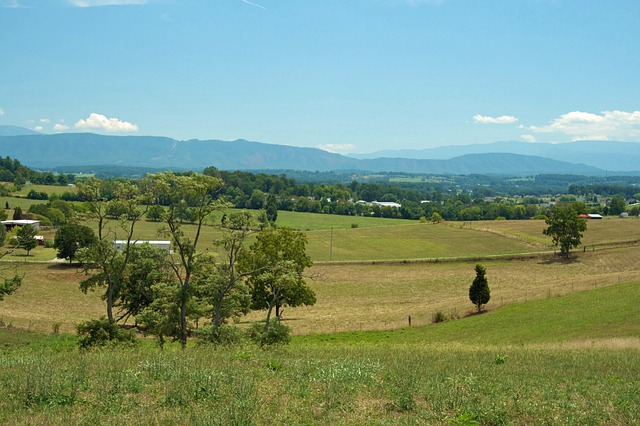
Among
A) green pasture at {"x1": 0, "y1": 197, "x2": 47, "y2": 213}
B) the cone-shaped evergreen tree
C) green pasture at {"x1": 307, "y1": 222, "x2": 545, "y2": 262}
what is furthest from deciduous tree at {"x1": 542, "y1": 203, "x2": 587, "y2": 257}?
green pasture at {"x1": 0, "y1": 197, "x2": 47, "y2": 213}

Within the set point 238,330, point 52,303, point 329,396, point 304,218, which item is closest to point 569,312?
point 238,330

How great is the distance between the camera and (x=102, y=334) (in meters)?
21.7

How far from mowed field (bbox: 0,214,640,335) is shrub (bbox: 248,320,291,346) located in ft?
18.0

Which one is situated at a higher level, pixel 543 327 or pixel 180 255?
pixel 180 255

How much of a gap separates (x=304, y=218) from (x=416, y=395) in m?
124

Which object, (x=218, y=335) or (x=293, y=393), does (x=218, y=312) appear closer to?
(x=218, y=335)

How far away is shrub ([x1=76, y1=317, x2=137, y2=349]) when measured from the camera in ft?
70.5

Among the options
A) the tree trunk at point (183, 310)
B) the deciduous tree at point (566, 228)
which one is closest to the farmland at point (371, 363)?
the tree trunk at point (183, 310)

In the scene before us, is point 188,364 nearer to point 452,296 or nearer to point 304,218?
point 452,296

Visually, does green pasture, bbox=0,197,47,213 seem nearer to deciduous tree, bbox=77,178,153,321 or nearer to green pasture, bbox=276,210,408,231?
green pasture, bbox=276,210,408,231

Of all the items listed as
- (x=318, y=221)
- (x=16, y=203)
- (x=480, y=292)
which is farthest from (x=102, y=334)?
(x=16, y=203)

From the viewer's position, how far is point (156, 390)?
35.1 feet

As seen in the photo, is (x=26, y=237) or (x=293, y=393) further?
(x=26, y=237)

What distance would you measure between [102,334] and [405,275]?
148ft
